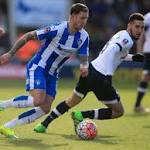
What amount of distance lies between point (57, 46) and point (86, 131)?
1.26 meters

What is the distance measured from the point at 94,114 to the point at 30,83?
1201 millimetres

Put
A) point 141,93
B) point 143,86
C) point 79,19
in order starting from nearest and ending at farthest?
point 79,19 → point 141,93 → point 143,86

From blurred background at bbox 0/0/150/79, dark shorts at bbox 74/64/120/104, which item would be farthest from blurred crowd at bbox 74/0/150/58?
dark shorts at bbox 74/64/120/104

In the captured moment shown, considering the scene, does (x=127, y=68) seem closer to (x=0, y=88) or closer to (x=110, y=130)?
(x=0, y=88)

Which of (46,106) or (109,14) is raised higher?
(109,14)

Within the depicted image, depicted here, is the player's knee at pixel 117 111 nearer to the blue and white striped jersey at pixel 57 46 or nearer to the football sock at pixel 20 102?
the blue and white striped jersey at pixel 57 46

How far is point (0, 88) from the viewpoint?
58.6 ft

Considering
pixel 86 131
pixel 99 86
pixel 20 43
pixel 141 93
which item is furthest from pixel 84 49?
pixel 141 93

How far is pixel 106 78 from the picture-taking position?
10.4 metres

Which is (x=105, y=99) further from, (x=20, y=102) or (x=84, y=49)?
(x=20, y=102)

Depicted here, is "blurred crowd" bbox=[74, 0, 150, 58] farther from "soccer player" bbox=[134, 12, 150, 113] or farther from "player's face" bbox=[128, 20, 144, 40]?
"player's face" bbox=[128, 20, 144, 40]

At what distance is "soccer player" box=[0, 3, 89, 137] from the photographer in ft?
32.3

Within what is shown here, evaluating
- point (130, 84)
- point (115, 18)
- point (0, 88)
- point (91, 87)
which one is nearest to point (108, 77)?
point (91, 87)

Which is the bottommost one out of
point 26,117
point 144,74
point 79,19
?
point 26,117
